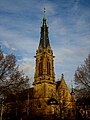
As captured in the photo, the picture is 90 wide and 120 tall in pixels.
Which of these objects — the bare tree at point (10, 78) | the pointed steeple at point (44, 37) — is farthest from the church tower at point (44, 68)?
the bare tree at point (10, 78)

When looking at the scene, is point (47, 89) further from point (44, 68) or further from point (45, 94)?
point (44, 68)

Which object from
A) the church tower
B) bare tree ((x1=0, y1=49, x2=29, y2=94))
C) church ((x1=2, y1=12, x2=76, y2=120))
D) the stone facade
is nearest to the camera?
bare tree ((x1=0, y1=49, x2=29, y2=94))

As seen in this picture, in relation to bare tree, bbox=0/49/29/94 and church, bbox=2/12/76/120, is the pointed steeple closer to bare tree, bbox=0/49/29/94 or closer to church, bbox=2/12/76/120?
church, bbox=2/12/76/120

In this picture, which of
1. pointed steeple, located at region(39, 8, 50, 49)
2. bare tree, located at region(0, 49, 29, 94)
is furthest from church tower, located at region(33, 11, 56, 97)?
bare tree, located at region(0, 49, 29, 94)

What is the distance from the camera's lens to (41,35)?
67875 mm

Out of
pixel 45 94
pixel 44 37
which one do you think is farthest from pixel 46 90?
pixel 44 37

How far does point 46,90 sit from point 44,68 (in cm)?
657

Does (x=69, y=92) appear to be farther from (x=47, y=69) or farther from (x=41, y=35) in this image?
(x=41, y=35)

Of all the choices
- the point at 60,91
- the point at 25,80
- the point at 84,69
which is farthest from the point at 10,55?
the point at 60,91

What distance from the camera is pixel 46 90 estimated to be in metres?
59.2

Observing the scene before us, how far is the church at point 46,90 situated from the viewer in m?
57.5

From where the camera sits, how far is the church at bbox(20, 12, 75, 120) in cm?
5750

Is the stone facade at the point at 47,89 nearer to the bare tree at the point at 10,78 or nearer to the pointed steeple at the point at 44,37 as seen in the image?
the pointed steeple at the point at 44,37

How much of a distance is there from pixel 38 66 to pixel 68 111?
15.9 metres
